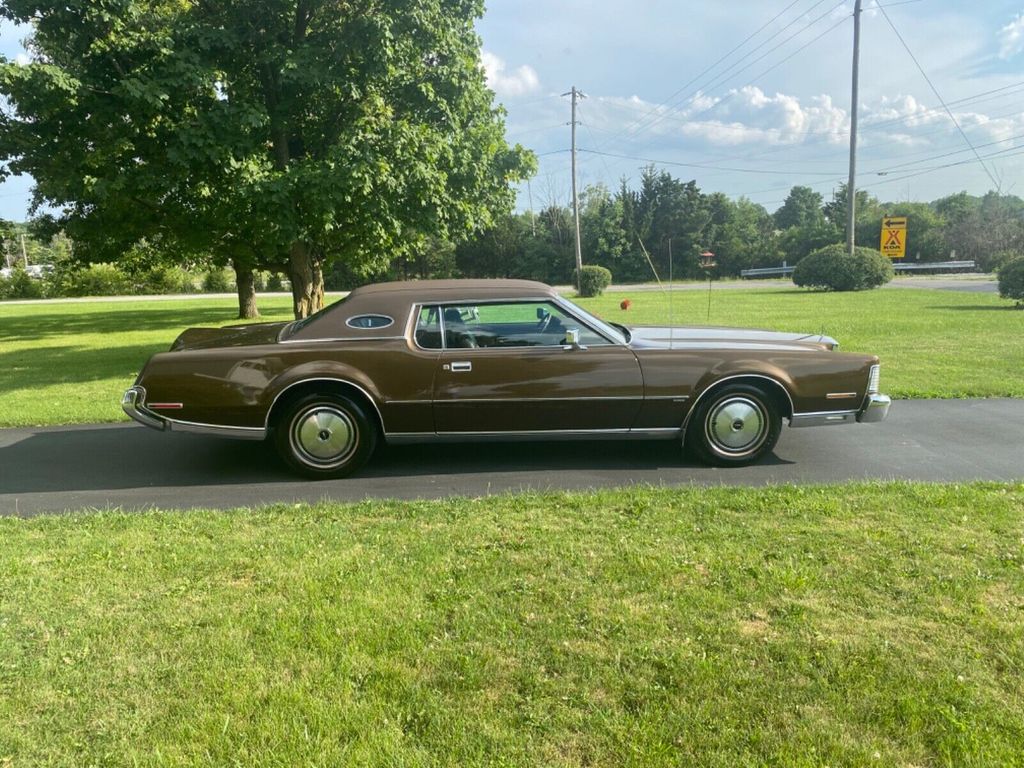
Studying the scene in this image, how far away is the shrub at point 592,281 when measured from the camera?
34156 mm

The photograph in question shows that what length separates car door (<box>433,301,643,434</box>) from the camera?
5113 millimetres

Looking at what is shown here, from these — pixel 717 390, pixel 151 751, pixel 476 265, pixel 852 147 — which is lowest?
pixel 151 751

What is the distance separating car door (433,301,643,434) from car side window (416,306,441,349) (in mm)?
60

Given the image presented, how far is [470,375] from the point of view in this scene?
5.11 metres

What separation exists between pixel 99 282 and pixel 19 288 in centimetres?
514

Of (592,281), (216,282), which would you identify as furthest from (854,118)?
(216,282)

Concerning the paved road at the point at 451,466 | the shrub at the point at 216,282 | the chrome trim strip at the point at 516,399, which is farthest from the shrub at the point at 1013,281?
the shrub at the point at 216,282

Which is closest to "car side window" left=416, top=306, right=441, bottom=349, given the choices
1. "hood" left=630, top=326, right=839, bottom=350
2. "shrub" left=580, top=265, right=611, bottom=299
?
"hood" left=630, top=326, right=839, bottom=350

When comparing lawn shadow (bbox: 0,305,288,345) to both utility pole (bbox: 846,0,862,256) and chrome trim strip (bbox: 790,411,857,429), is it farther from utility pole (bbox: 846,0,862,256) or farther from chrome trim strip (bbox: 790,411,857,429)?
utility pole (bbox: 846,0,862,256)

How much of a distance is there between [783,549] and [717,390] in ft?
6.06

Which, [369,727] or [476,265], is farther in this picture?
[476,265]

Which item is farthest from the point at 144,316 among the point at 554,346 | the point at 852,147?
the point at 852,147

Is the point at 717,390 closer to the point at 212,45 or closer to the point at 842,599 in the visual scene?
the point at 842,599

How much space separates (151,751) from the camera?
219cm
